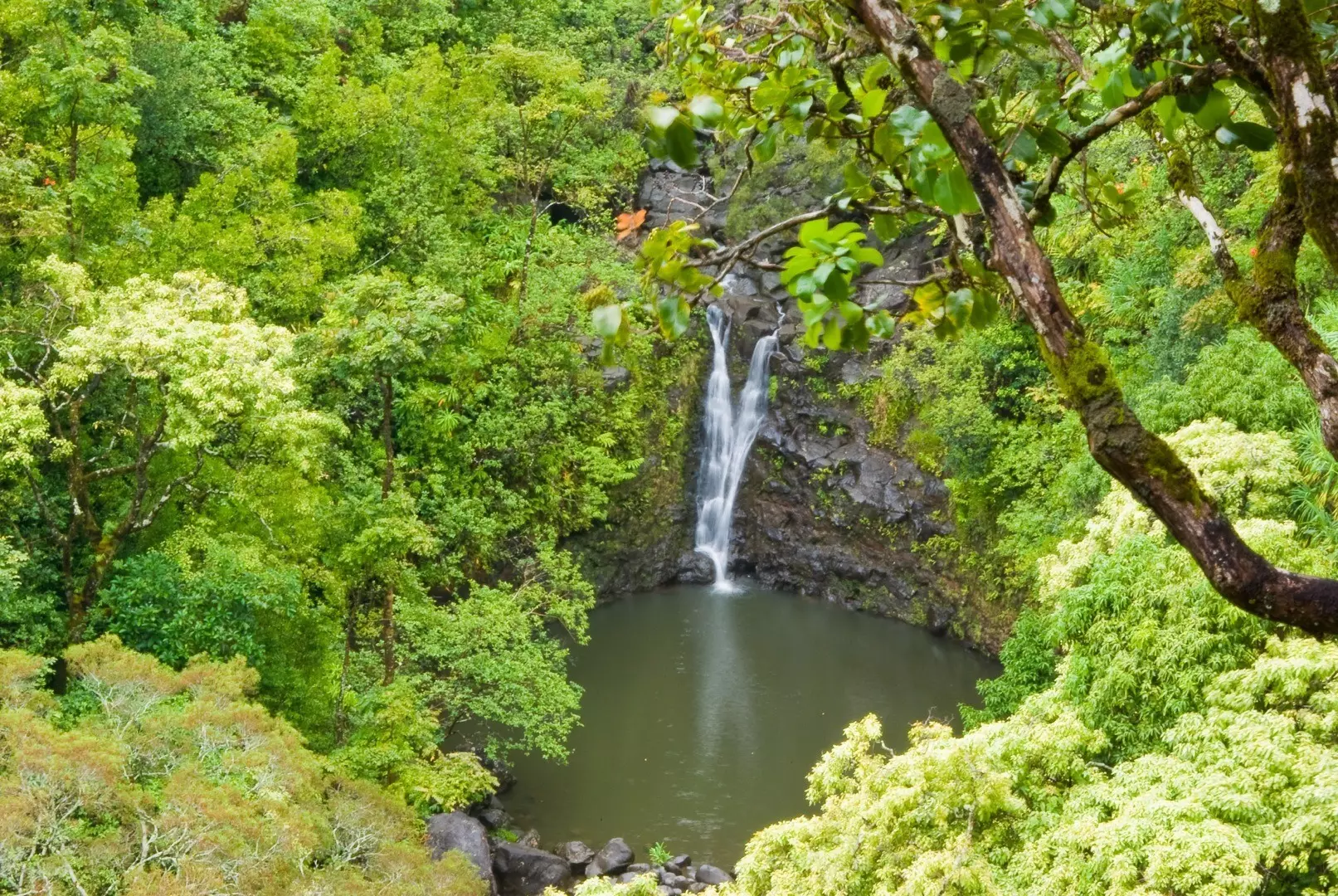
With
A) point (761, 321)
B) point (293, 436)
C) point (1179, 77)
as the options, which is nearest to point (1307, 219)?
point (1179, 77)

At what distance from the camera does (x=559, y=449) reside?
1577cm

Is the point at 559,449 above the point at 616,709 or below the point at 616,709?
above

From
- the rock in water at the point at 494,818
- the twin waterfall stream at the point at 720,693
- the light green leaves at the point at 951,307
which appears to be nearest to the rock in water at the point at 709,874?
the twin waterfall stream at the point at 720,693

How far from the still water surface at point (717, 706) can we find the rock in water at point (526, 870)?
85 cm

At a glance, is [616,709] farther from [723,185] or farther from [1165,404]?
[723,185]

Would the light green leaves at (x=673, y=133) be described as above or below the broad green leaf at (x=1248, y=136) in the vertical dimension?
below

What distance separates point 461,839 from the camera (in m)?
9.76

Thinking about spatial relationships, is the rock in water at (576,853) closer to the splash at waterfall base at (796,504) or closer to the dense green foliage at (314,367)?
the dense green foliage at (314,367)

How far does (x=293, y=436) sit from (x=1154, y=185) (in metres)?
10.4

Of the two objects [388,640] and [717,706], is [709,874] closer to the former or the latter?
[717,706]

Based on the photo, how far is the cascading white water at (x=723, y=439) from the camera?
18156 mm

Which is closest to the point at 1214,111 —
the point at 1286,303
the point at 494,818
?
the point at 1286,303

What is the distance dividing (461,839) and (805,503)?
9.29 metres

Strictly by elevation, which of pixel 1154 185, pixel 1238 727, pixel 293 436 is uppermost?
pixel 1154 185
